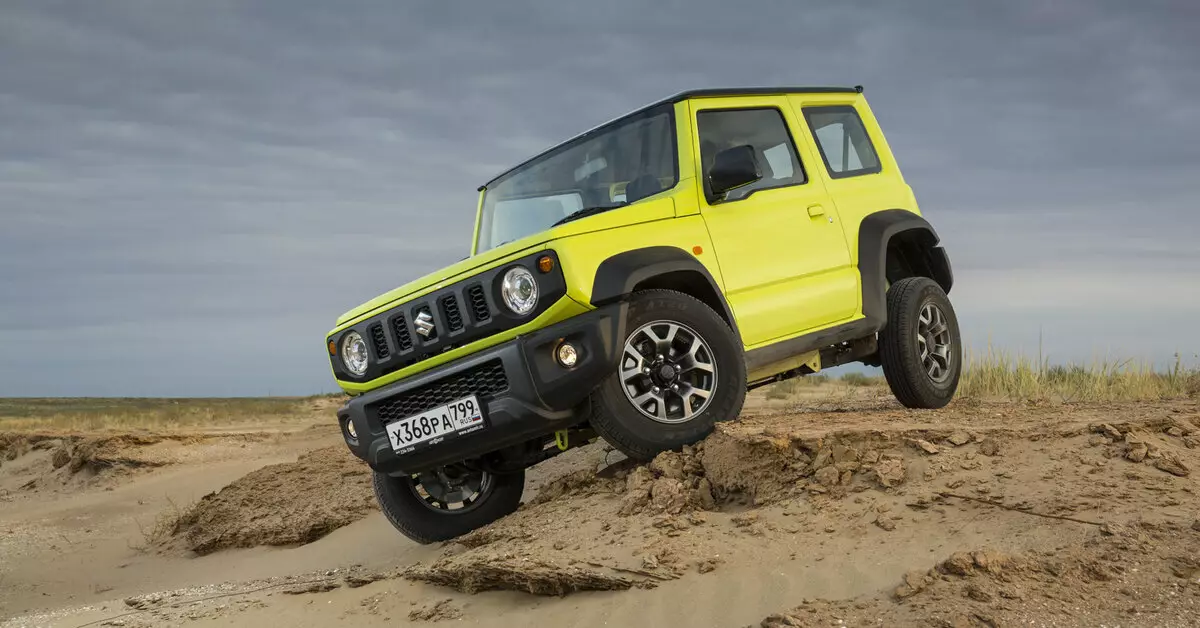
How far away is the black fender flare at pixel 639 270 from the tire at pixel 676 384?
0.12 metres

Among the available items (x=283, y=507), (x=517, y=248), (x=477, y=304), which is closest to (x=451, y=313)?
(x=477, y=304)

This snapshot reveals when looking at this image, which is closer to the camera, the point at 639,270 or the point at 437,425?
the point at 639,270

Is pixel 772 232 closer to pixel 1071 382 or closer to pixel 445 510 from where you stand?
pixel 445 510

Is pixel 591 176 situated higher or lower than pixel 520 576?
higher

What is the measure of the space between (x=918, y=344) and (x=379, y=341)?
12.7 ft

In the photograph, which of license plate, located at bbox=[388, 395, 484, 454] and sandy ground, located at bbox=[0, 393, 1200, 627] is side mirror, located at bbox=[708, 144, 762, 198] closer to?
Result: sandy ground, located at bbox=[0, 393, 1200, 627]

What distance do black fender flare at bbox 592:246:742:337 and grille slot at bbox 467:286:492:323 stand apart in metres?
0.60

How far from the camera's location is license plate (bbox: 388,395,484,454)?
5.58m

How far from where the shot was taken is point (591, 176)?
664 centimetres

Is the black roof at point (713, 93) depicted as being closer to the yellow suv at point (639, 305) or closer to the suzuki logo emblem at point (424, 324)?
the yellow suv at point (639, 305)

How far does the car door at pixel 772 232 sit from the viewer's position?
6246 millimetres

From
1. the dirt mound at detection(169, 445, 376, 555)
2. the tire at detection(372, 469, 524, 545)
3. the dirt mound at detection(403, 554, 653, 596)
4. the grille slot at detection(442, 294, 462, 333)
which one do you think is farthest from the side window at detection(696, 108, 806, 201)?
the dirt mound at detection(169, 445, 376, 555)

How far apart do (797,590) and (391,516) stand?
127 inches

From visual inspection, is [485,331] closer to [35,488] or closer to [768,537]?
[768,537]
